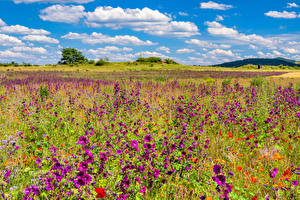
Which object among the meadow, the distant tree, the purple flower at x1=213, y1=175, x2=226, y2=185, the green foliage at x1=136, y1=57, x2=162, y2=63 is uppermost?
the distant tree

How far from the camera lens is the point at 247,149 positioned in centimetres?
404

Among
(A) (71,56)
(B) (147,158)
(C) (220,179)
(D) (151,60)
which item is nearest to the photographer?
(C) (220,179)

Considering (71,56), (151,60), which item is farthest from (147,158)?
(71,56)

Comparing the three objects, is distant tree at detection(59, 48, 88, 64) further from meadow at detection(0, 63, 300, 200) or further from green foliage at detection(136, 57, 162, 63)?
meadow at detection(0, 63, 300, 200)

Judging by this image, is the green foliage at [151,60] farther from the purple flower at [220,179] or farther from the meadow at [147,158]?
the purple flower at [220,179]

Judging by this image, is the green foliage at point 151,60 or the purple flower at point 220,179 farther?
the green foliage at point 151,60

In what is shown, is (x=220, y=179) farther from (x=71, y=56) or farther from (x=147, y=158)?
(x=71, y=56)

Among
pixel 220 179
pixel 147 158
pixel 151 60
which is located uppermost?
pixel 151 60

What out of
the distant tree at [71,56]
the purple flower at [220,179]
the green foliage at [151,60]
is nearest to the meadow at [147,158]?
the purple flower at [220,179]

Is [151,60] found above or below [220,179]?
above

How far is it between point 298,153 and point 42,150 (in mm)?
4731

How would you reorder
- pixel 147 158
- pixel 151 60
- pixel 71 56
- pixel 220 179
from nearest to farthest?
pixel 220 179 < pixel 147 158 < pixel 151 60 < pixel 71 56

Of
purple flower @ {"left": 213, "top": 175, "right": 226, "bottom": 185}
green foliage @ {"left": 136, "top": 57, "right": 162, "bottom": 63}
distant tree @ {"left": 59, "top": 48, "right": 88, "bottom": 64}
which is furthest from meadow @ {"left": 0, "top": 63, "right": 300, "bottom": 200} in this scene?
distant tree @ {"left": 59, "top": 48, "right": 88, "bottom": 64}

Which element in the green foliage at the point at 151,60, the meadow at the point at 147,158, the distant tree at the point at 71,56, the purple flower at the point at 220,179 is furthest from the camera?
the distant tree at the point at 71,56
